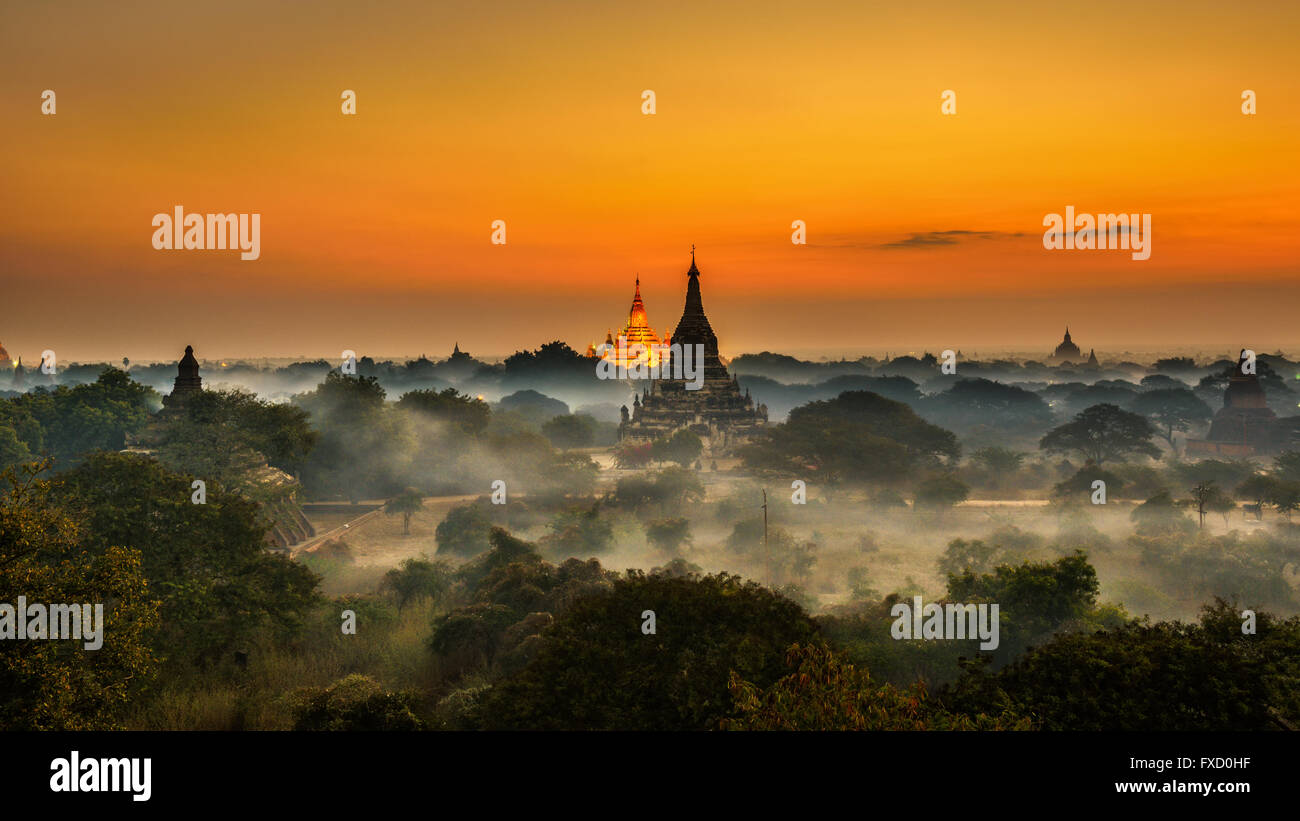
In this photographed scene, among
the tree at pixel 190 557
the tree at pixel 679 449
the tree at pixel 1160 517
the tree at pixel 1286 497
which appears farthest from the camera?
the tree at pixel 679 449

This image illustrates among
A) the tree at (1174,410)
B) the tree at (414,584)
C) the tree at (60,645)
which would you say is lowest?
the tree at (414,584)

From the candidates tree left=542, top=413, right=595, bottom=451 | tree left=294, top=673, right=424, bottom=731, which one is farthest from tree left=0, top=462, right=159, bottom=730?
tree left=542, top=413, right=595, bottom=451

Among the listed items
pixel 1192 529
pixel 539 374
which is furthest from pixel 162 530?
pixel 539 374

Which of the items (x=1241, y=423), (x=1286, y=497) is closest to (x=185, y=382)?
(x=1286, y=497)

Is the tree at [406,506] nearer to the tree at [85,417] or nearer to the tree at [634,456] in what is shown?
the tree at [85,417]

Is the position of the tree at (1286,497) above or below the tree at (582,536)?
above

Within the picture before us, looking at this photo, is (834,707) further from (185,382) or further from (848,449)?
(185,382)

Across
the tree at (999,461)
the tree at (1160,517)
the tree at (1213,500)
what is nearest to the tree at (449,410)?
the tree at (999,461)
